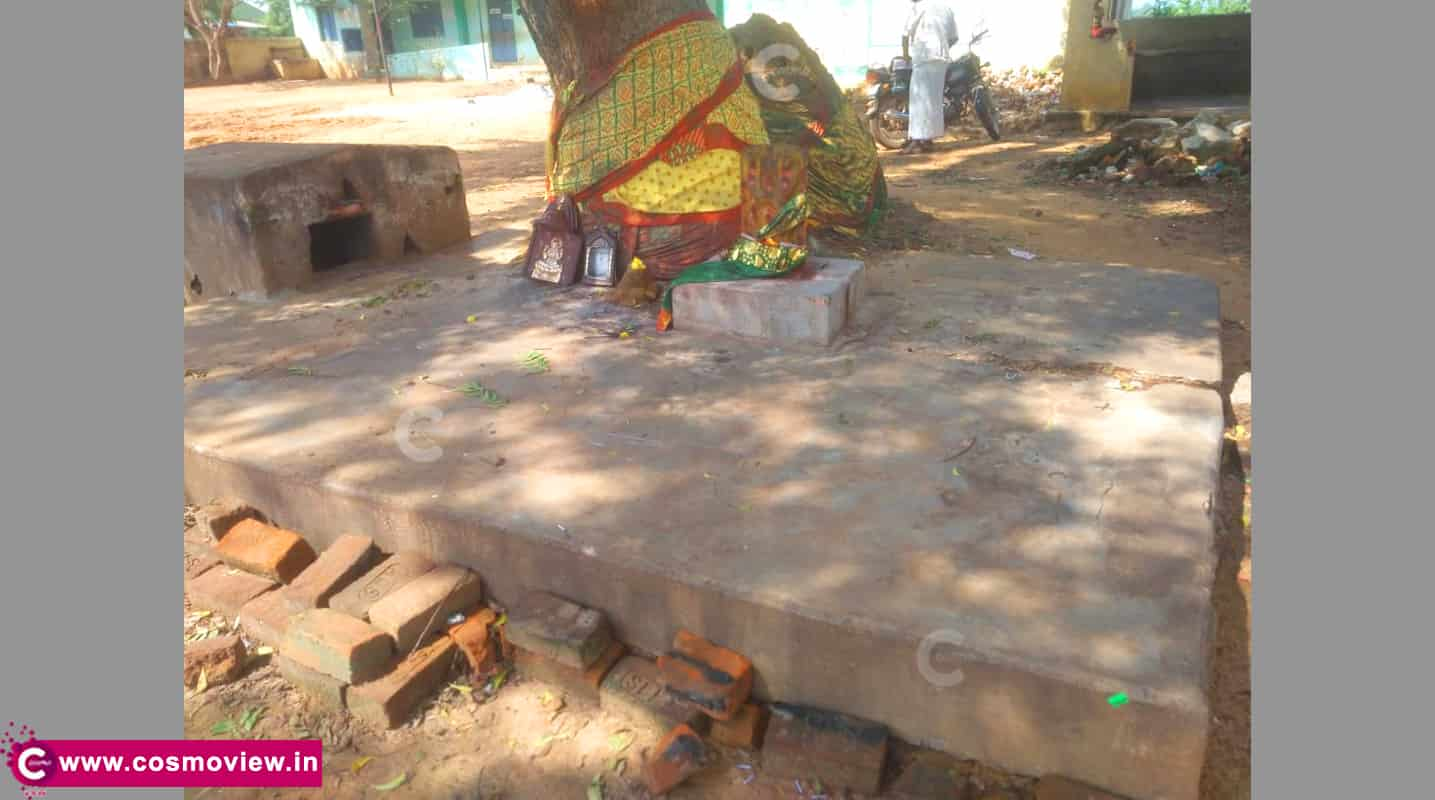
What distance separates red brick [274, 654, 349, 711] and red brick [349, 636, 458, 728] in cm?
4

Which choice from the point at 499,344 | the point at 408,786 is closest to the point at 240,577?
the point at 408,786

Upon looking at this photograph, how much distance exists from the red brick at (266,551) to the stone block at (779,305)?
1.93m

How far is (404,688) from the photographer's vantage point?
7.48 ft

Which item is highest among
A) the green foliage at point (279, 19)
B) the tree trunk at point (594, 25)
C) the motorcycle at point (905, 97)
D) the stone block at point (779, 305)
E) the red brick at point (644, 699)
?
the green foliage at point (279, 19)

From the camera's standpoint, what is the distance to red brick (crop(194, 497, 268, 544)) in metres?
2.86

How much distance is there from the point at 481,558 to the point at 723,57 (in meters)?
3.24

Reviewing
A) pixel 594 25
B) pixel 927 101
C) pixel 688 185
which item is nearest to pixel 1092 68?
pixel 927 101

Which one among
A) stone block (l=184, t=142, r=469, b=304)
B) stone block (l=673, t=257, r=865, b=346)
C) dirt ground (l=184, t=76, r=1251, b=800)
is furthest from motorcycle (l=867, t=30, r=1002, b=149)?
stone block (l=673, t=257, r=865, b=346)

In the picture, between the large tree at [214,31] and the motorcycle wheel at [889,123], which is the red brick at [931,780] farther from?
the large tree at [214,31]

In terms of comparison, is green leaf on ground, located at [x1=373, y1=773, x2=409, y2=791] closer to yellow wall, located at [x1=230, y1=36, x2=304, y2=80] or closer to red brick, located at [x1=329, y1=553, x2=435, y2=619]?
red brick, located at [x1=329, y1=553, x2=435, y2=619]

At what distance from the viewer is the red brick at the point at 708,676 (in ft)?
6.87

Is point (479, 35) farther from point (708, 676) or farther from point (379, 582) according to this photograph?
point (708, 676)

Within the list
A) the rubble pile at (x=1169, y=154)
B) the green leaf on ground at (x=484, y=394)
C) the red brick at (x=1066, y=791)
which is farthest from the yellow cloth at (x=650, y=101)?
the rubble pile at (x=1169, y=154)

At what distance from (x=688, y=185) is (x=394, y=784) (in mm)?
3311
